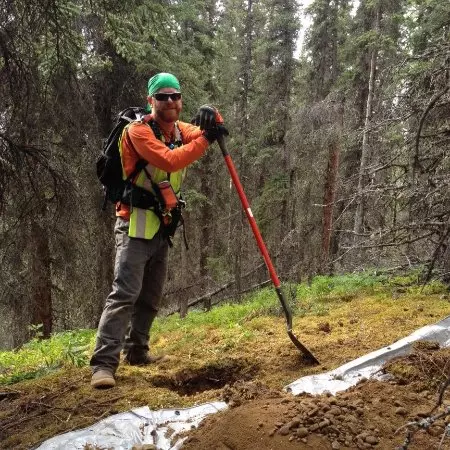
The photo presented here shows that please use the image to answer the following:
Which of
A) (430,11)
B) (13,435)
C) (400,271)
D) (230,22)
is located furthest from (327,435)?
(230,22)

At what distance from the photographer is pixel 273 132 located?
58.2ft

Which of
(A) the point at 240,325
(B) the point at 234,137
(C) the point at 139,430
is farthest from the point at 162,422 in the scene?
(B) the point at 234,137

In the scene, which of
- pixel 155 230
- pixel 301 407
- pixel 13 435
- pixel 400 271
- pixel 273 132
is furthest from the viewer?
pixel 273 132

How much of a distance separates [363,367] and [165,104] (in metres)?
2.72

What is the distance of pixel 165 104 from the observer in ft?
13.1

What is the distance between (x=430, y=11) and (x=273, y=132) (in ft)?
28.7

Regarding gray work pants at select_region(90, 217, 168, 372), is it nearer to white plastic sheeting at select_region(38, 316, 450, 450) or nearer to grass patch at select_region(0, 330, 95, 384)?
grass patch at select_region(0, 330, 95, 384)

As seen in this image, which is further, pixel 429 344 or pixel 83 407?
pixel 429 344

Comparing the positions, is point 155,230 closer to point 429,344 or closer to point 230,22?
point 429,344

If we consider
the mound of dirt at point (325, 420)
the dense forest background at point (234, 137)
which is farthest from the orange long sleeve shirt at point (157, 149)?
the mound of dirt at point (325, 420)

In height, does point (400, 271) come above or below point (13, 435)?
above

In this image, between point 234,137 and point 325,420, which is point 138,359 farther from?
point 234,137

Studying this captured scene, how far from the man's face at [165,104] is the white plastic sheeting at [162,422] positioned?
2400 mm

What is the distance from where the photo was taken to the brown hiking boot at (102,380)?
12.1 feet
